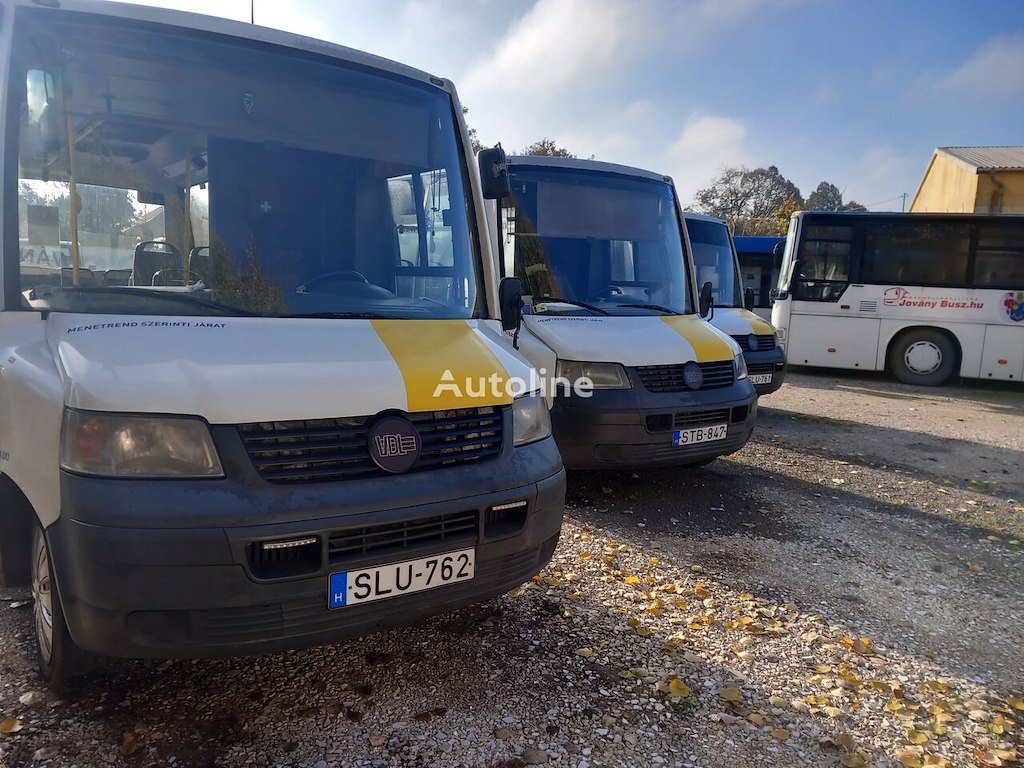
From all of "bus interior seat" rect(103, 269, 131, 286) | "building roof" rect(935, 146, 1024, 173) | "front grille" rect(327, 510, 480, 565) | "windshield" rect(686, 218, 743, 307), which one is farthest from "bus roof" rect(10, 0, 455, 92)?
"building roof" rect(935, 146, 1024, 173)

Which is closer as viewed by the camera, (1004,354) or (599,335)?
(599,335)

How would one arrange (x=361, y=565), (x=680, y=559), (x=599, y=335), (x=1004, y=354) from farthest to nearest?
1. (x=1004, y=354)
2. (x=599, y=335)
3. (x=680, y=559)
4. (x=361, y=565)

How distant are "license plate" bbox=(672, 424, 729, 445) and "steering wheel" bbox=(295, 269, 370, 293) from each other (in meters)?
3.03

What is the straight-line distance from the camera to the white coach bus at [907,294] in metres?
13.4

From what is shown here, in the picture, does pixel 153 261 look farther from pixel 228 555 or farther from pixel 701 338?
pixel 701 338

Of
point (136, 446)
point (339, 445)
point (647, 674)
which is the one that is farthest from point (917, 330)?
point (136, 446)

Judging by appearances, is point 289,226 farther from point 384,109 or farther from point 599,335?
point 599,335

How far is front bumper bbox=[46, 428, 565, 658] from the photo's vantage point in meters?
2.35

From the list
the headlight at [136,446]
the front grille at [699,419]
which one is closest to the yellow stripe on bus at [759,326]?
the front grille at [699,419]

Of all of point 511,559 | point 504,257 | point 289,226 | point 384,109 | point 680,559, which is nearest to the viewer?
point 511,559

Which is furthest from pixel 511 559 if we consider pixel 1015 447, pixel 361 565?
pixel 1015 447

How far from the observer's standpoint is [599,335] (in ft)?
18.9

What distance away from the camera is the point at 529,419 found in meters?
3.34

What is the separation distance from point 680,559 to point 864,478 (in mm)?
3187
